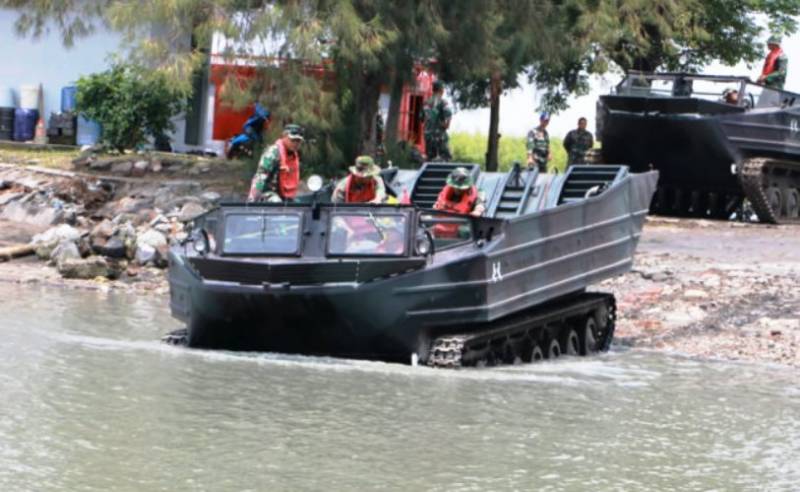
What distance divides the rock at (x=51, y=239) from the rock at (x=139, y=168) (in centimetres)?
396

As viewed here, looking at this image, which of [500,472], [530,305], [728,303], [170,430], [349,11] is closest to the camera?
[500,472]

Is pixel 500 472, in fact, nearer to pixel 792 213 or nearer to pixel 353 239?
pixel 353 239

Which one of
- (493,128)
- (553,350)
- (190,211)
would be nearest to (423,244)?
(553,350)

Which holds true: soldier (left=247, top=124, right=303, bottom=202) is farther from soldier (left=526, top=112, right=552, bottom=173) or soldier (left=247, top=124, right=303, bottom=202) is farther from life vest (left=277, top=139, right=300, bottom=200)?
soldier (left=526, top=112, right=552, bottom=173)

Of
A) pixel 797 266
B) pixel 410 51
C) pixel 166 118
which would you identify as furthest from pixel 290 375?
pixel 166 118

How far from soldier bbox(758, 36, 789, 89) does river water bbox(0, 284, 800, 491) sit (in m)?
10.8

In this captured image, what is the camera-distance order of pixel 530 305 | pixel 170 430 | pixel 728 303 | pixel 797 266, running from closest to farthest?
pixel 170 430 → pixel 530 305 → pixel 728 303 → pixel 797 266

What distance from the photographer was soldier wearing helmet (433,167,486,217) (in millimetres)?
14992

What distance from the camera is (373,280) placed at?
13336mm

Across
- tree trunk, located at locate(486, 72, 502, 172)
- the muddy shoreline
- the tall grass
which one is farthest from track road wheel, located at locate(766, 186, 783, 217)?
the tall grass

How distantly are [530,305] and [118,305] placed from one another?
5012 mm

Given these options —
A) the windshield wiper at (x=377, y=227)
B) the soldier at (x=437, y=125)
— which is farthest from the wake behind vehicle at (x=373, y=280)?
the soldier at (x=437, y=125)

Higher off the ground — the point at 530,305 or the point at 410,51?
the point at 410,51

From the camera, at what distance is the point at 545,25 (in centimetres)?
2538
